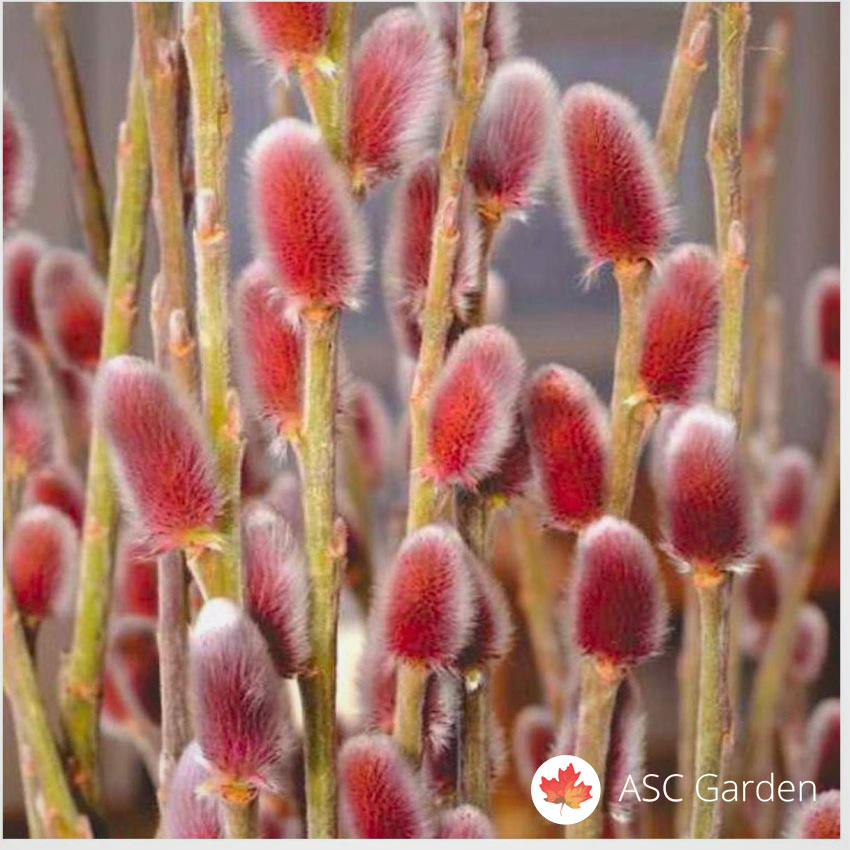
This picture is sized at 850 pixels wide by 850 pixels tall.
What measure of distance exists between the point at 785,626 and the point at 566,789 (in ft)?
0.45

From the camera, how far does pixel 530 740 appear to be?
2.11 ft

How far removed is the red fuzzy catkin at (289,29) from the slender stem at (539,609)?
23 centimetres

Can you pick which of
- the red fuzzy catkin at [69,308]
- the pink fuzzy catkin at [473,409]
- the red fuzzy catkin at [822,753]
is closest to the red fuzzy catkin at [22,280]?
the red fuzzy catkin at [69,308]

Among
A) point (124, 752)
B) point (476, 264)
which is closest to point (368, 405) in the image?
point (476, 264)

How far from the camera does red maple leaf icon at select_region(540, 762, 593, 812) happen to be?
628 mm

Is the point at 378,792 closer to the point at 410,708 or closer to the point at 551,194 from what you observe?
the point at 410,708

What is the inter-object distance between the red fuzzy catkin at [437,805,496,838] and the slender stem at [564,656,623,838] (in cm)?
5

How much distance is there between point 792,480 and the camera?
669 millimetres

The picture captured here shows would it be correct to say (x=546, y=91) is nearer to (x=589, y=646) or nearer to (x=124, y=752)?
(x=589, y=646)

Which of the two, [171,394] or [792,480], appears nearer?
[171,394]

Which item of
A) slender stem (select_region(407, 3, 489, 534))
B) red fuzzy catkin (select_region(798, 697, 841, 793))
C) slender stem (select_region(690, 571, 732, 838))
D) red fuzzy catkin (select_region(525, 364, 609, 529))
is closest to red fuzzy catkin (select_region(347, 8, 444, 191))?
slender stem (select_region(407, 3, 489, 534))

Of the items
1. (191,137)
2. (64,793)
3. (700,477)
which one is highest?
(191,137)

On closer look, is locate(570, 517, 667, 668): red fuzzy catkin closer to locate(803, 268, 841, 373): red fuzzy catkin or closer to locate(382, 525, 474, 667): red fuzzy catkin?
locate(382, 525, 474, 667): red fuzzy catkin

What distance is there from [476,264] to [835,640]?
0.26m
